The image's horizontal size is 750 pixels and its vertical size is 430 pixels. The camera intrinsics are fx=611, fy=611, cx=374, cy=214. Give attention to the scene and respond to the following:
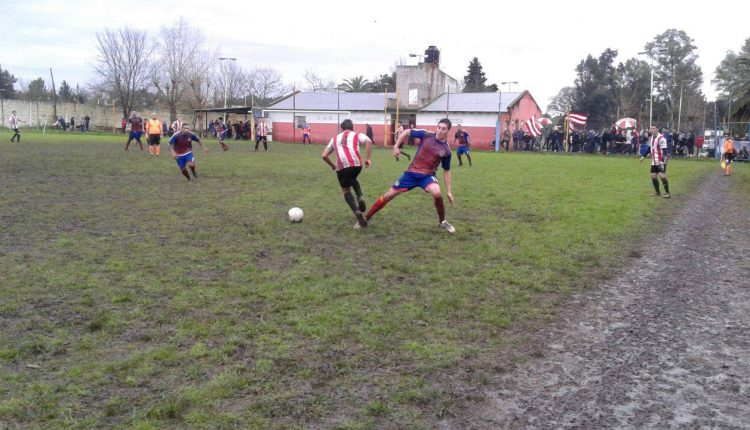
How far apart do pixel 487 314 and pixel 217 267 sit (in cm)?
329

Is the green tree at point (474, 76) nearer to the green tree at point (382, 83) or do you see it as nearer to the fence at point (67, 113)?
the green tree at point (382, 83)

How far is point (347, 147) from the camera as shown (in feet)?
33.0

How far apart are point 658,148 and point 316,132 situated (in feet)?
124

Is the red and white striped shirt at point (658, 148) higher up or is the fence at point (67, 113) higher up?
the fence at point (67, 113)

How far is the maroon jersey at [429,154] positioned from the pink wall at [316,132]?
39.3 meters

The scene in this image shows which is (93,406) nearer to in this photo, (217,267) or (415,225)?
(217,267)

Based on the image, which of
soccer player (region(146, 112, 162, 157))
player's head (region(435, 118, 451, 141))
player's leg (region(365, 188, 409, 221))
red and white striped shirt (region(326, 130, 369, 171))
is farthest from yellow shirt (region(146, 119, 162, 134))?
player's head (region(435, 118, 451, 141))

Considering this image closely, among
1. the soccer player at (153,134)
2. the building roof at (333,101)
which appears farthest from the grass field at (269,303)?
the building roof at (333,101)

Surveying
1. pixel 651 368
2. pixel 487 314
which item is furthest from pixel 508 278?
pixel 651 368

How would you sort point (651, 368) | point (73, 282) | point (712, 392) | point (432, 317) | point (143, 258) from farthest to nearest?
point (143, 258), point (73, 282), point (432, 317), point (651, 368), point (712, 392)

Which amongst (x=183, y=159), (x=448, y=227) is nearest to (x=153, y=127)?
(x=183, y=159)

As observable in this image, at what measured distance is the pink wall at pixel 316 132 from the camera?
4973 centimetres

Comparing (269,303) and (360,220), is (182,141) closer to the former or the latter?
(360,220)

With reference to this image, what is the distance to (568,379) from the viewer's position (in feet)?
14.4
